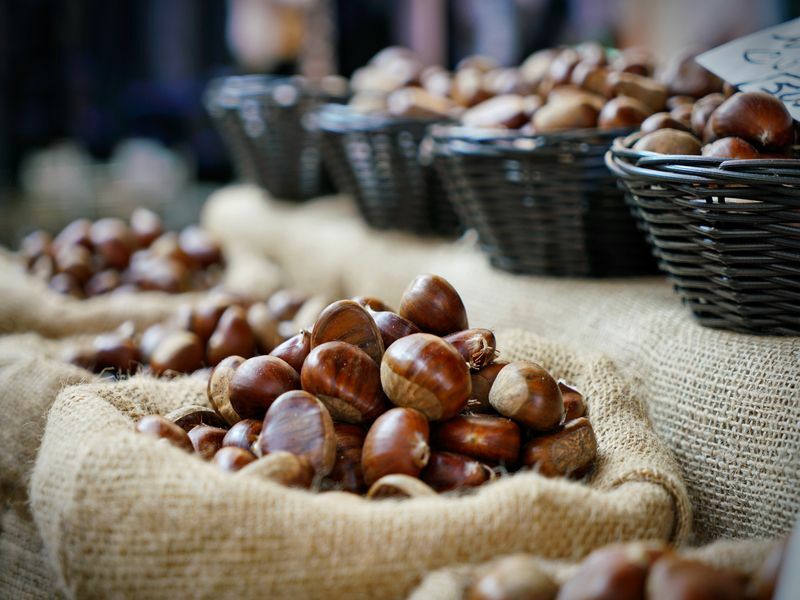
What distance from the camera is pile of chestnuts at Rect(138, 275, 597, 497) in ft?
3.58

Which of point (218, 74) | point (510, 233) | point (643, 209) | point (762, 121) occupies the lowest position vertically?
point (218, 74)

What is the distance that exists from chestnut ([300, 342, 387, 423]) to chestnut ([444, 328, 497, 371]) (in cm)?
14

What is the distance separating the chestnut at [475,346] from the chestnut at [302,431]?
9.4 inches

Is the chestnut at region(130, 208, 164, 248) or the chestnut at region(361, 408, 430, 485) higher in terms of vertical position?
the chestnut at region(361, 408, 430, 485)

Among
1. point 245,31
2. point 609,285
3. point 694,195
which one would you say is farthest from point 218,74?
point 694,195

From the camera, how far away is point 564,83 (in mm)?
2059

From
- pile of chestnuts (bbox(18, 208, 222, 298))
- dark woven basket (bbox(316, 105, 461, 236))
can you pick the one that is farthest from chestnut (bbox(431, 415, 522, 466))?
pile of chestnuts (bbox(18, 208, 222, 298))

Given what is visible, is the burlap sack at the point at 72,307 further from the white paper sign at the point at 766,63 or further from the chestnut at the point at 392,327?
the white paper sign at the point at 766,63

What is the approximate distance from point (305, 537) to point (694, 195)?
0.77 m

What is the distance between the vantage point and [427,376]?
113 cm

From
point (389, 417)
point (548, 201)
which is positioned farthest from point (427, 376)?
point (548, 201)

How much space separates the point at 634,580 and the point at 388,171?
1.66 m

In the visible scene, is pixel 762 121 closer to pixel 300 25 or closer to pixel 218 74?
pixel 300 25

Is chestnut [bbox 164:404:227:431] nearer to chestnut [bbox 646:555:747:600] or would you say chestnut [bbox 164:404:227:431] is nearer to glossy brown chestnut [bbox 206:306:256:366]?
glossy brown chestnut [bbox 206:306:256:366]
